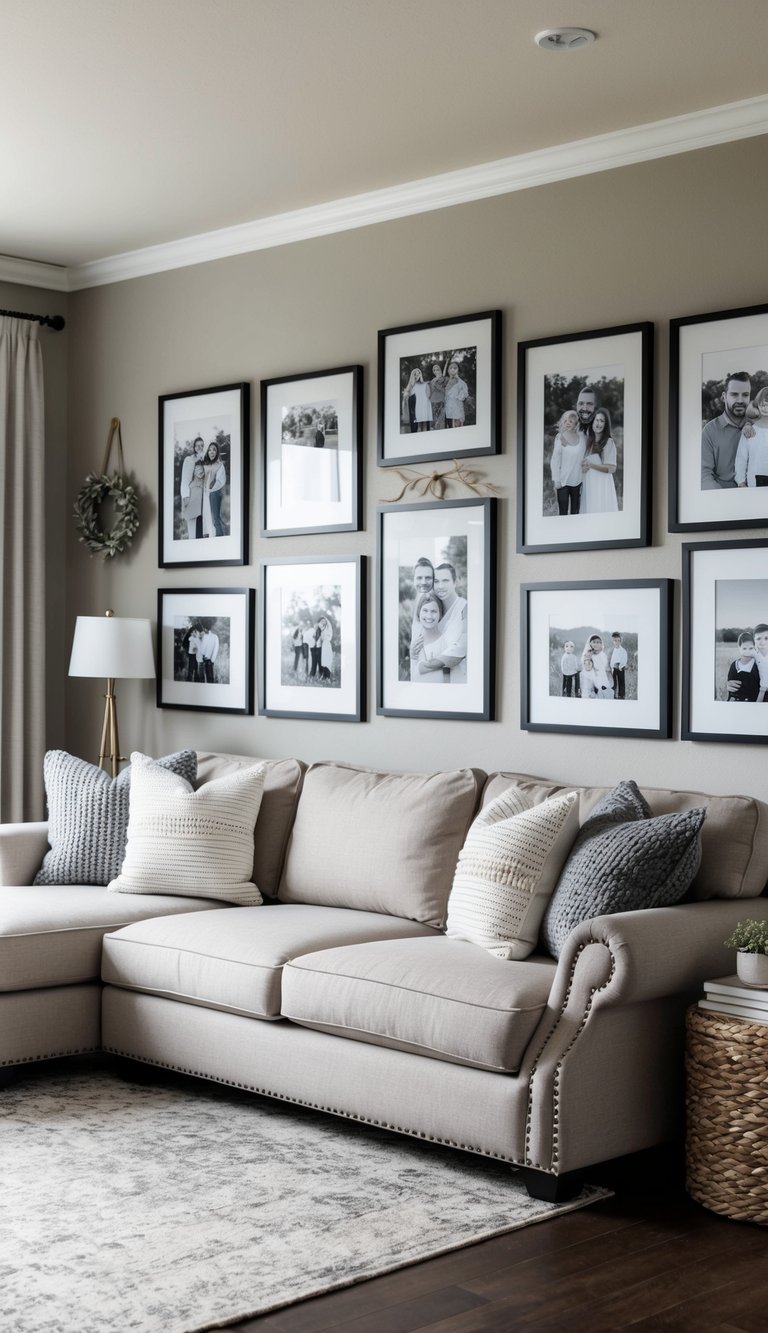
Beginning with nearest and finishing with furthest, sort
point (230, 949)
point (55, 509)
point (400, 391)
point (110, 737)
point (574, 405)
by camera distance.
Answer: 1. point (230, 949)
2. point (574, 405)
3. point (400, 391)
4. point (110, 737)
5. point (55, 509)

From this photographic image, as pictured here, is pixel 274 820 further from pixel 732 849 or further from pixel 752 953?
pixel 752 953

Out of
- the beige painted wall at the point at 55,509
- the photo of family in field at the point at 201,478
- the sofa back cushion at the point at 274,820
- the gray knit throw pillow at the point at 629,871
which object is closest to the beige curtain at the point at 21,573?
the beige painted wall at the point at 55,509

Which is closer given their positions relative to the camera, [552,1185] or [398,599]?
[552,1185]

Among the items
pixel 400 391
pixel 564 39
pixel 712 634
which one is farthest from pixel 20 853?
pixel 564 39

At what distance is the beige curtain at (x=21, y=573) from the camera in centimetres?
593

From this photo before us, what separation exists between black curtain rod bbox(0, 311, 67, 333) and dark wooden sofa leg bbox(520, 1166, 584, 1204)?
416 centimetres

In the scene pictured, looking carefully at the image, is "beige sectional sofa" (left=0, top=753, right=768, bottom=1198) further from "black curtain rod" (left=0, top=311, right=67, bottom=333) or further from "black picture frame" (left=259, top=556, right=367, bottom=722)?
"black curtain rod" (left=0, top=311, right=67, bottom=333)

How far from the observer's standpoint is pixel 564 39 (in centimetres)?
367

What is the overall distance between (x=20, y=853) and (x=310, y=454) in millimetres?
1730

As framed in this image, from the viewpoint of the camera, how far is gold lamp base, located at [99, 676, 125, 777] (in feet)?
18.9

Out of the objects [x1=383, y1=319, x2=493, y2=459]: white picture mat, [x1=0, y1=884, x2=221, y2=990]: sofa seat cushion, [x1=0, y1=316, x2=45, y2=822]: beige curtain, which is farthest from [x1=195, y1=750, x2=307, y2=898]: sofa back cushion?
[x1=0, y1=316, x2=45, y2=822]: beige curtain

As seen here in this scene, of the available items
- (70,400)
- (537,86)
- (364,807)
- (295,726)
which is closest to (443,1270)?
(364,807)

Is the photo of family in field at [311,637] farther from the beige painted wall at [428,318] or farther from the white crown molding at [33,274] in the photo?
the white crown molding at [33,274]

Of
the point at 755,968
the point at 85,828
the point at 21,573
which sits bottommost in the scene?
the point at 755,968
